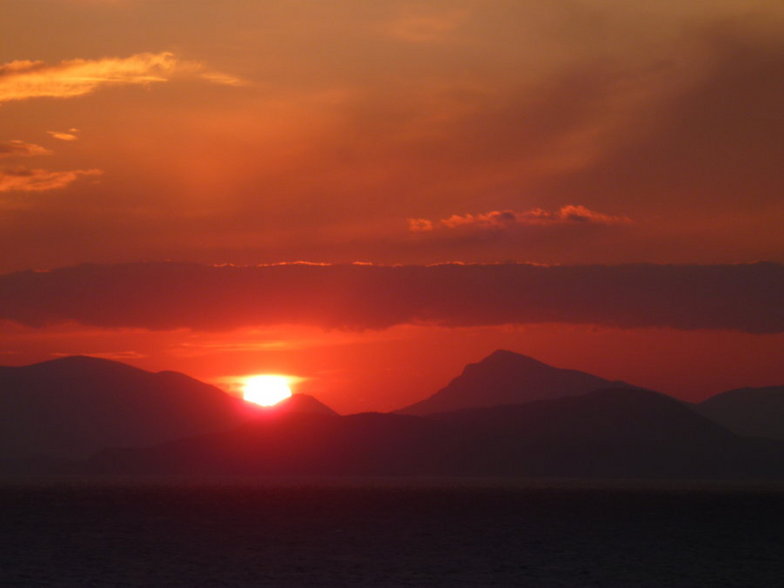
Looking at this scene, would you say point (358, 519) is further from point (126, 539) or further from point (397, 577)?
point (397, 577)

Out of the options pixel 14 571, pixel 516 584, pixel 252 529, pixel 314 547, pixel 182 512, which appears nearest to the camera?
pixel 516 584

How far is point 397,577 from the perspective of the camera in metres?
70.2

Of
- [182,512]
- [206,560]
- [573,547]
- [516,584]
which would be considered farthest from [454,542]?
[182,512]

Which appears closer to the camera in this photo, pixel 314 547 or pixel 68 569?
pixel 68 569

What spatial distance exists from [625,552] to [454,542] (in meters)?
16.9

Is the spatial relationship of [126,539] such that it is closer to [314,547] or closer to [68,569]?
[314,547]

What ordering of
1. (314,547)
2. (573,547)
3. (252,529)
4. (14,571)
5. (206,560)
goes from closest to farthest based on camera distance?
(14,571) < (206,560) < (314,547) < (573,547) < (252,529)

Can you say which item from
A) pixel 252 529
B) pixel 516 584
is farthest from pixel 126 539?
pixel 516 584

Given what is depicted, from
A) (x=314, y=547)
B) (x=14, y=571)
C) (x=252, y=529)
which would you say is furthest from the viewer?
(x=252, y=529)

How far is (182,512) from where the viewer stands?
17575cm

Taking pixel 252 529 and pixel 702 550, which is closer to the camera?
pixel 702 550

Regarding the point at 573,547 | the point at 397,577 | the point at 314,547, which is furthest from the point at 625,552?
the point at 397,577

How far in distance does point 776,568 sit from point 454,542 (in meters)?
32.1

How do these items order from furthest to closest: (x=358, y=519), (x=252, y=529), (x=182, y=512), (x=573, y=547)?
1. (x=182, y=512)
2. (x=358, y=519)
3. (x=252, y=529)
4. (x=573, y=547)
